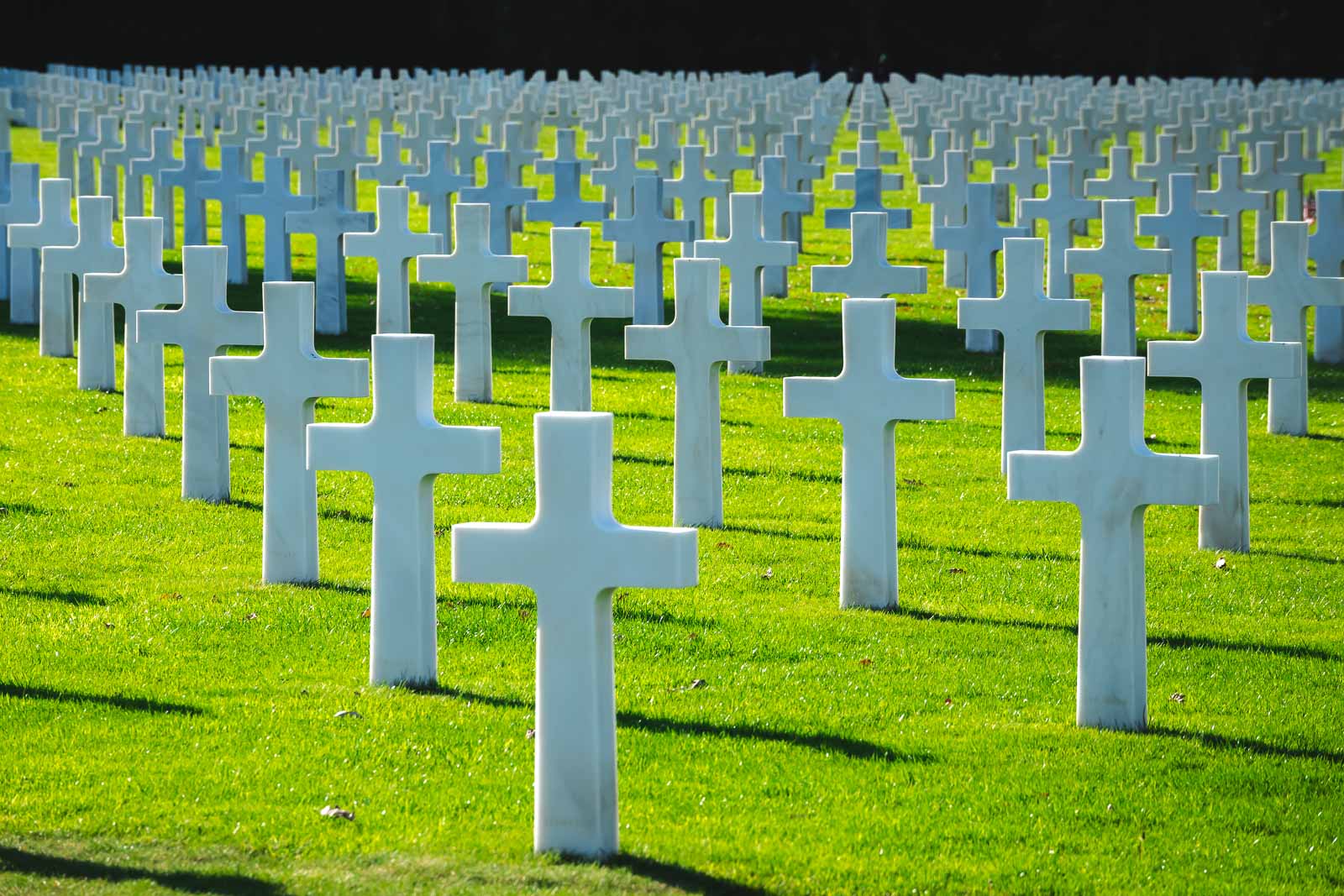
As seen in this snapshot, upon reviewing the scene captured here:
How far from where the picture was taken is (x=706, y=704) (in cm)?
680

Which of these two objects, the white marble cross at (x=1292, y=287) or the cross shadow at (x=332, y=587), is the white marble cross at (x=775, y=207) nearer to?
the white marble cross at (x=1292, y=287)

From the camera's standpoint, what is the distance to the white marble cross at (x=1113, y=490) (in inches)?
247

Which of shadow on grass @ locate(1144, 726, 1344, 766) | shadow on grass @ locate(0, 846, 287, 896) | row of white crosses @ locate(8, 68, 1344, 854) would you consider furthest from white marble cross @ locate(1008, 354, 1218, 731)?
shadow on grass @ locate(0, 846, 287, 896)

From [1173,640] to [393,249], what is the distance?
7.17 metres

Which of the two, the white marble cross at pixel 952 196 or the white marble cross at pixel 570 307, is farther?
the white marble cross at pixel 952 196

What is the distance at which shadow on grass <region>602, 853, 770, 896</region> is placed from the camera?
5.12 metres

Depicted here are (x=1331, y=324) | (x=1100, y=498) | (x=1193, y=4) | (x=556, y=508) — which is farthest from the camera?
(x=1193, y=4)

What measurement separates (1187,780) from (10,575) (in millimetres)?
4808

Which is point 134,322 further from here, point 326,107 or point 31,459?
point 326,107

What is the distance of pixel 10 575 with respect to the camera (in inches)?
333

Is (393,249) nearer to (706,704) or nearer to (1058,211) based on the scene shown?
(1058,211)

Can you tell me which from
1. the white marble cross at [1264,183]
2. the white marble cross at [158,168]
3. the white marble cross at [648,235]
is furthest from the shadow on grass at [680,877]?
the white marble cross at [1264,183]

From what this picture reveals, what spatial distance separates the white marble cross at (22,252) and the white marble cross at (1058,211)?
7235 millimetres

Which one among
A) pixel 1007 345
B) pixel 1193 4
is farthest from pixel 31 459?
pixel 1193 4
